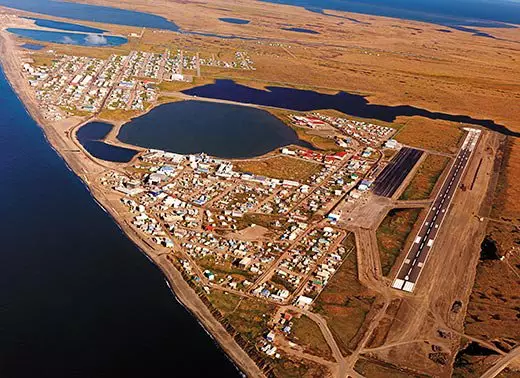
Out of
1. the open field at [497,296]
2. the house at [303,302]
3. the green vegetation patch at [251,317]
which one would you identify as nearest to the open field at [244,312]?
the green vegetation patch at [251,317]

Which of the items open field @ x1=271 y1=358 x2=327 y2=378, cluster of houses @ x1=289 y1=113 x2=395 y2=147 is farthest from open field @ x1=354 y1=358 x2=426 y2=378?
cluster of houses @ x1=289 y1=113 x2=395 y2=147

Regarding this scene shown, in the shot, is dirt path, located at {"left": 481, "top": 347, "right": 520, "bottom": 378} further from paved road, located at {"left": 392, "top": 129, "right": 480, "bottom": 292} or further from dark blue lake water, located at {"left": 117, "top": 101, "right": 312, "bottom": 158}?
dark blue lake water, located at {"left": 117, "top": 101, "right": 312, "bottom": 158}

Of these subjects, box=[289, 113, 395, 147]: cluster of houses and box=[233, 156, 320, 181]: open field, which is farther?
box=[289, 113, 395, 147]: cluster of houses

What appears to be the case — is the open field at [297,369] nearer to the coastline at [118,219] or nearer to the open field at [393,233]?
the coastline at [118,219]

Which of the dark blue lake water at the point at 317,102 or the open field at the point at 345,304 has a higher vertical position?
the open field at the point at 345,304

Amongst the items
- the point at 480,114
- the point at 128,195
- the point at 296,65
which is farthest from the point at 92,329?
the point at 296,65

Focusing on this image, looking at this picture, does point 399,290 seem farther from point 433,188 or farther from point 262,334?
point 433,188
